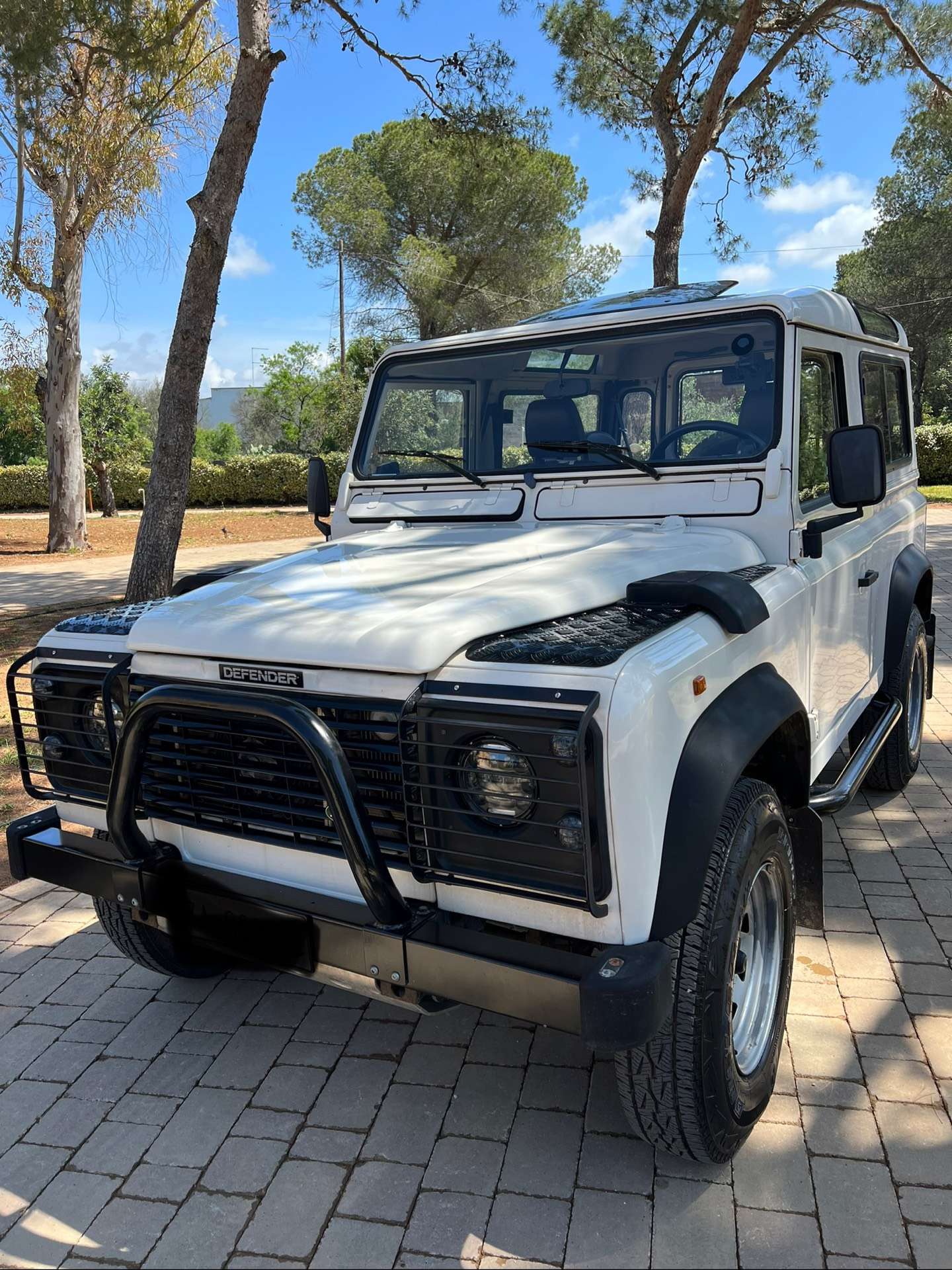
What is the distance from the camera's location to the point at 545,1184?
7.89 ft

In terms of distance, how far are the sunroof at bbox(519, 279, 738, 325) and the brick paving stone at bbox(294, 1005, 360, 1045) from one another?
2.63 meters

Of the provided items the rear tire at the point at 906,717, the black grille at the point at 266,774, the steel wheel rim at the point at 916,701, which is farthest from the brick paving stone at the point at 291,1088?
the steel wheel rim at the point at 916,701

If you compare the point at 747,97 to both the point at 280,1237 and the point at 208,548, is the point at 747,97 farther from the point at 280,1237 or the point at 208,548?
the point at 280,1237

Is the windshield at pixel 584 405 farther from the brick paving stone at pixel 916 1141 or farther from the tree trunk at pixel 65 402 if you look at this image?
the tree trunk at pixel 65 402

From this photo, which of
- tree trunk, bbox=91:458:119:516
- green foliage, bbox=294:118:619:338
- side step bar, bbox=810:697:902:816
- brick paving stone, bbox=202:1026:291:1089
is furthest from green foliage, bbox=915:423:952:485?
brick paving stone, bbox=202:1026:291:1089

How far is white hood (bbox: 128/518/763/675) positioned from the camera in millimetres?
2217

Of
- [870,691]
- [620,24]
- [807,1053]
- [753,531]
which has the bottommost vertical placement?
[807,1053]

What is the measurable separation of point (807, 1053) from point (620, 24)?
528 inches

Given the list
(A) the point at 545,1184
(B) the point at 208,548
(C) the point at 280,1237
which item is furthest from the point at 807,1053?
(B) the point at 208,548

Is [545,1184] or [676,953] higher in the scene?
[676,953]

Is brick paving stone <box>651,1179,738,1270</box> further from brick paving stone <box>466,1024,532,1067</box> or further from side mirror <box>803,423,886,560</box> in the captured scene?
side mirror <box>803,423,886,560</box>

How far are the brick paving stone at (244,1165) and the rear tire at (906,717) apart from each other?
325 cm

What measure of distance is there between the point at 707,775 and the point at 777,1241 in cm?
110

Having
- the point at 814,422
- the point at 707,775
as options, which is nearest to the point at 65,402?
the point at 814,422
